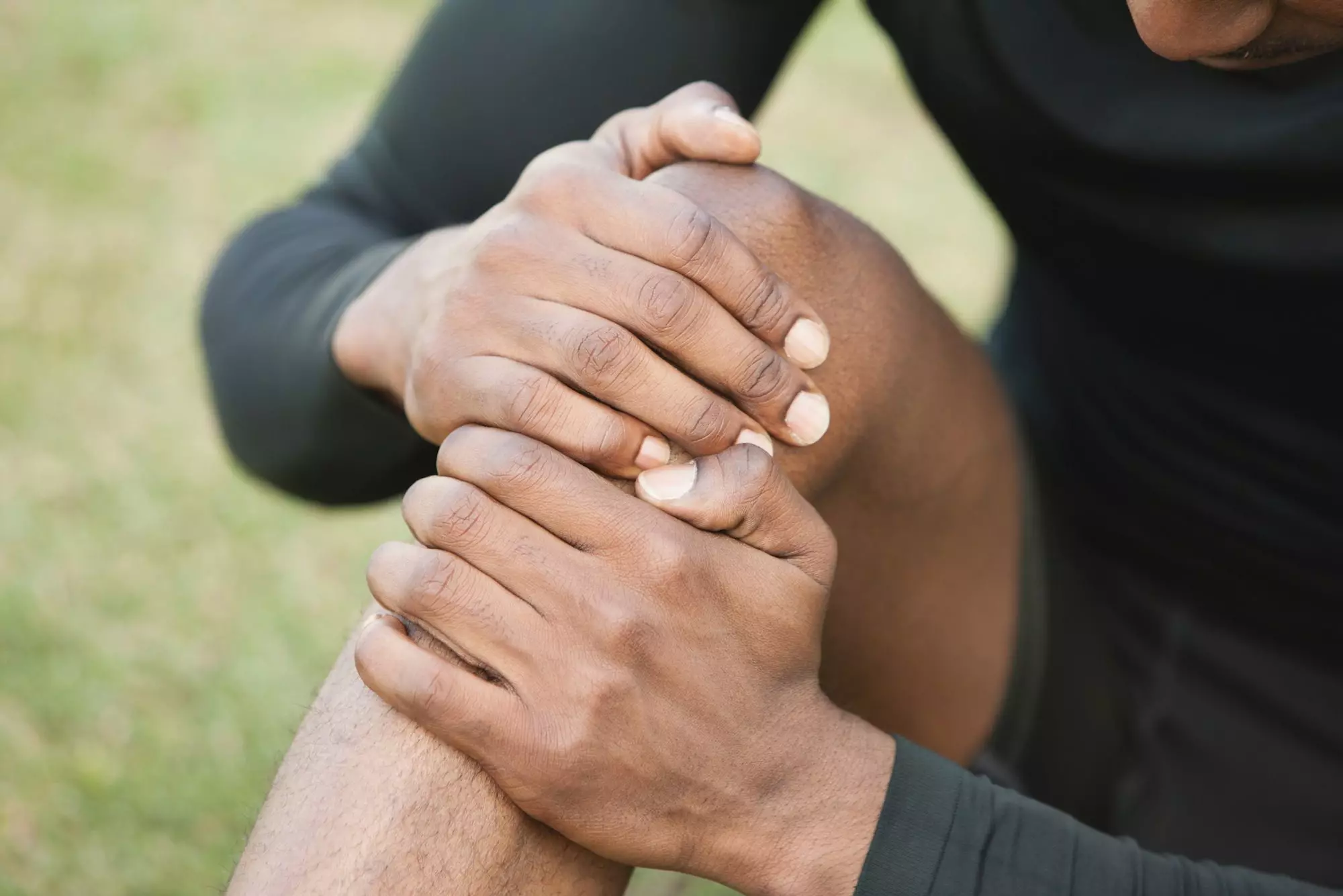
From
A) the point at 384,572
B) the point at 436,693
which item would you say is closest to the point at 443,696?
the point at 436,693

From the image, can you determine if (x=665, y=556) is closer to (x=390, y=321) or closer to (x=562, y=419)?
(x=562, y=419)

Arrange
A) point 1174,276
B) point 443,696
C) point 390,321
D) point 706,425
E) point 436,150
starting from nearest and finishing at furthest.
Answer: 1. point 443,696
2. point 706,425
3. point 390,321
4. point 1174,276
5. point 436,150

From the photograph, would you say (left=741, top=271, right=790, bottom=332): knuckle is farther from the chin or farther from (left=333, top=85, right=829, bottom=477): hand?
the chin

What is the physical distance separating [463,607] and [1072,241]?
2.85ft

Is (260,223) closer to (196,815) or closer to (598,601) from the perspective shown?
(196,815)

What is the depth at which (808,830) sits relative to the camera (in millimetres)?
895

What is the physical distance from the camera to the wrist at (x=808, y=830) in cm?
89

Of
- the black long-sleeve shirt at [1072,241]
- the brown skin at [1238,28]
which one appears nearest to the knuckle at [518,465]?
the black long-sleeve shirt at [1072,241]

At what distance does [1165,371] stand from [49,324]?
2328mm

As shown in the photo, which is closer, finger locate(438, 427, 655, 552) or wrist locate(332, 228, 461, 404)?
finger locate(438, 427, 655, 552)

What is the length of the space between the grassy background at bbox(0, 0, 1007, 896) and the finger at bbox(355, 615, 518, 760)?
0.67ft

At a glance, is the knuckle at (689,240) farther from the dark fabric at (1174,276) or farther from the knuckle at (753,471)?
the dark fabric at (1174,276)

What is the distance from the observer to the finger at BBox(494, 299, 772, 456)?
937 millimetres

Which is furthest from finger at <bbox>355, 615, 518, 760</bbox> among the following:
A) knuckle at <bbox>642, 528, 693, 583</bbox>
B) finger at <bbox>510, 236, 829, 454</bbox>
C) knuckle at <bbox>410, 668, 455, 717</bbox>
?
Result: finger at <bbox>510, 236, 829, 454</bbox>
